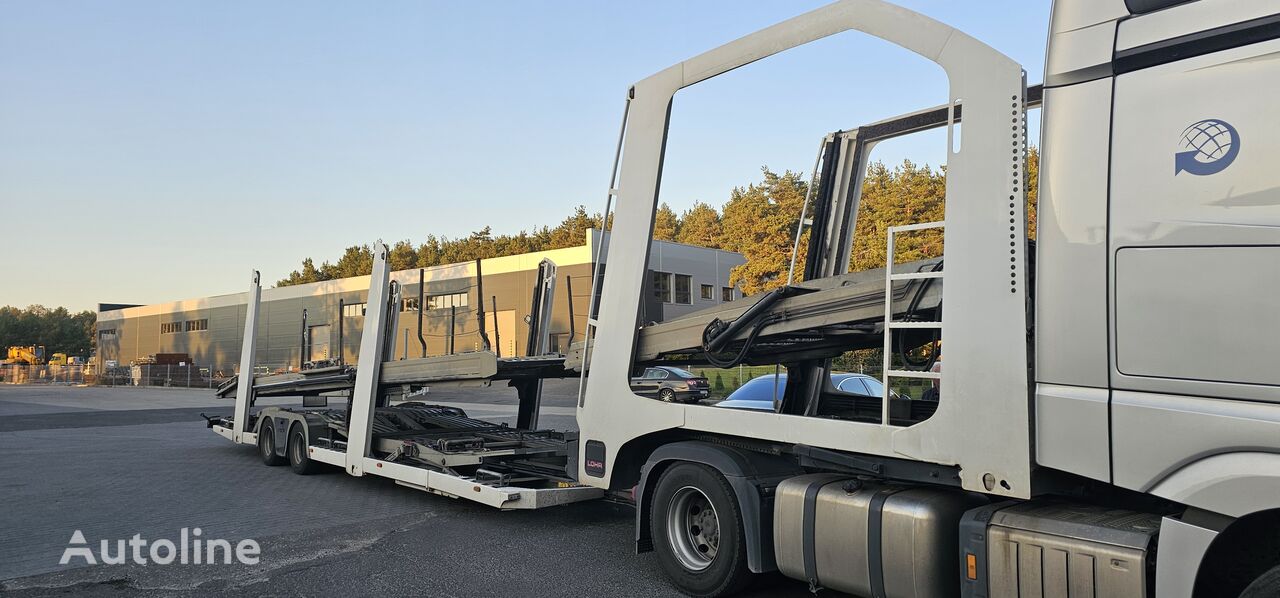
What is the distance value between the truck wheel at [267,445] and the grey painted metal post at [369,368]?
2562 millimetres

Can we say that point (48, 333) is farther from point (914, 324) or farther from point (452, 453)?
point (914, 324)

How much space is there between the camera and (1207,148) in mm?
3451

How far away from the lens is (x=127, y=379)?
54.8 metres

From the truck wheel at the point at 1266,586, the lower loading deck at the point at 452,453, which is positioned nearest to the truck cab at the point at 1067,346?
the truck wheel at the point at 1266,586

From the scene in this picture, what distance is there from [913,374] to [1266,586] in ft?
5.08

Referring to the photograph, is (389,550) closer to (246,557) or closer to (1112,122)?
(246,557)

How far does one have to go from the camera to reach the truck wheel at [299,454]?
10898 mm

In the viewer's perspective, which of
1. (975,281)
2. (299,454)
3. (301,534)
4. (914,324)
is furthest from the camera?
(299,454)

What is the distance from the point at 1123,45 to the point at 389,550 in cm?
581

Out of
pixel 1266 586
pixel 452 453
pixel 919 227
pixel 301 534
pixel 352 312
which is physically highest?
pixel 352 312

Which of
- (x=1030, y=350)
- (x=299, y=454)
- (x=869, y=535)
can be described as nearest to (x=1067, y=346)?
(x=1030, y=350)

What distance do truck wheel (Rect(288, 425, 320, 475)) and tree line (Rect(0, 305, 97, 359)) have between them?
11943cm

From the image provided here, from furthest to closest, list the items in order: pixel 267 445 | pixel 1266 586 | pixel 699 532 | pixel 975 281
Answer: pixel 267 445 → pixel 699 532 → pixel 975 281 → pixel 1266 586

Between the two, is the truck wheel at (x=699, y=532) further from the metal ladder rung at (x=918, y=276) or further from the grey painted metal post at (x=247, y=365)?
the grey painted metal post at (x=247, y=365)
